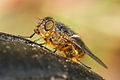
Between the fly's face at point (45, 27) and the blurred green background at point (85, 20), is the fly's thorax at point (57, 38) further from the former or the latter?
the blurred green background at point (85, 20)

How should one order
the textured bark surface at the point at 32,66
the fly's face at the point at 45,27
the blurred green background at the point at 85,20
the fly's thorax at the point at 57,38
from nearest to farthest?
the textured bark surface at the point at 32,66 → the fly's face at the point at 45,27 → the fly's thorax at the point at 57,38 → the blurred green background at the point at 85,20

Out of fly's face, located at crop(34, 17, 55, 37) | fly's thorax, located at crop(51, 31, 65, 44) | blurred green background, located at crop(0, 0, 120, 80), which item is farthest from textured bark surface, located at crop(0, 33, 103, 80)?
blurred green background, located at crop(0, 0, 120, 80)

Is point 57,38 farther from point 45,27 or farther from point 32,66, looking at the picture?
point 32,66

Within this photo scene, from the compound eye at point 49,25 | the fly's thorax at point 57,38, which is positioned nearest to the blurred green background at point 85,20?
the fly's thorax at point 57,38

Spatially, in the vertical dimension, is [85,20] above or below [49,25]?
above

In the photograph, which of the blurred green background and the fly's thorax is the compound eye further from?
the blurred green background

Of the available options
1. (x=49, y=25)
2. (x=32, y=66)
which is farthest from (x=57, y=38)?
(x=32, y=66)
